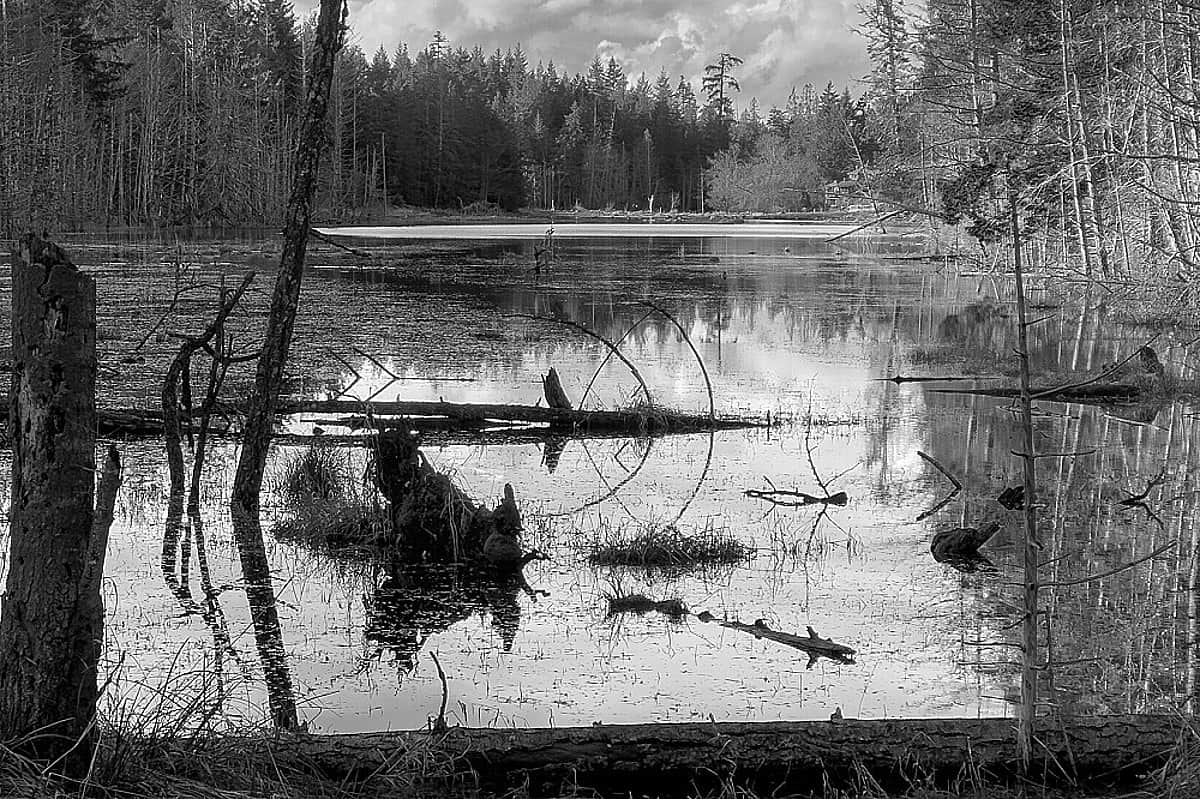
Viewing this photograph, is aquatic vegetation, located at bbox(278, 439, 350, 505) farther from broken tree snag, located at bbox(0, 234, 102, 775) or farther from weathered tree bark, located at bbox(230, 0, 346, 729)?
broken tree snag, located at bbox(0, 234, 102, 775)

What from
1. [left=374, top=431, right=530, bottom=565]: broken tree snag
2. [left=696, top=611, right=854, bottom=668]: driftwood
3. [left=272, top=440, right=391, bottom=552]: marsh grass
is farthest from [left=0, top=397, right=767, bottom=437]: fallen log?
[left=696, top=611, right=854, bottom=668]: driftwood

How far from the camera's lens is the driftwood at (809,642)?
20.0 feet

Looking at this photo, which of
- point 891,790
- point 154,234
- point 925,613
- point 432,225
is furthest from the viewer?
point 432,225

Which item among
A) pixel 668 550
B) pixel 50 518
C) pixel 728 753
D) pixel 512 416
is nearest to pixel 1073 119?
pixel 512 416

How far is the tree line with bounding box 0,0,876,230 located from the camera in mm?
52812

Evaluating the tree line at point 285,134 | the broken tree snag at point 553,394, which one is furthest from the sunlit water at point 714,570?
the tree line at point 285,134

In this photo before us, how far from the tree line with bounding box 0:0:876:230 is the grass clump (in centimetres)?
2169

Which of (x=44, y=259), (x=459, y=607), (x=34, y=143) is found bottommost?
(x=459, y=607)

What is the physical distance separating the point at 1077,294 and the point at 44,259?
2393 cm

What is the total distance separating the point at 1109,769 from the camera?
160 inches

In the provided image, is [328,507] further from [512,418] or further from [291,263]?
[512,418]

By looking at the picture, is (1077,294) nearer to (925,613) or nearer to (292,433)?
(292,433)

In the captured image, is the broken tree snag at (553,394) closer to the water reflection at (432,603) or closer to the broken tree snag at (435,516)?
the broken tree snag at (435,516)

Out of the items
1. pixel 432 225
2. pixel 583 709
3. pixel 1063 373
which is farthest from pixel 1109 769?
pixel 432 225
